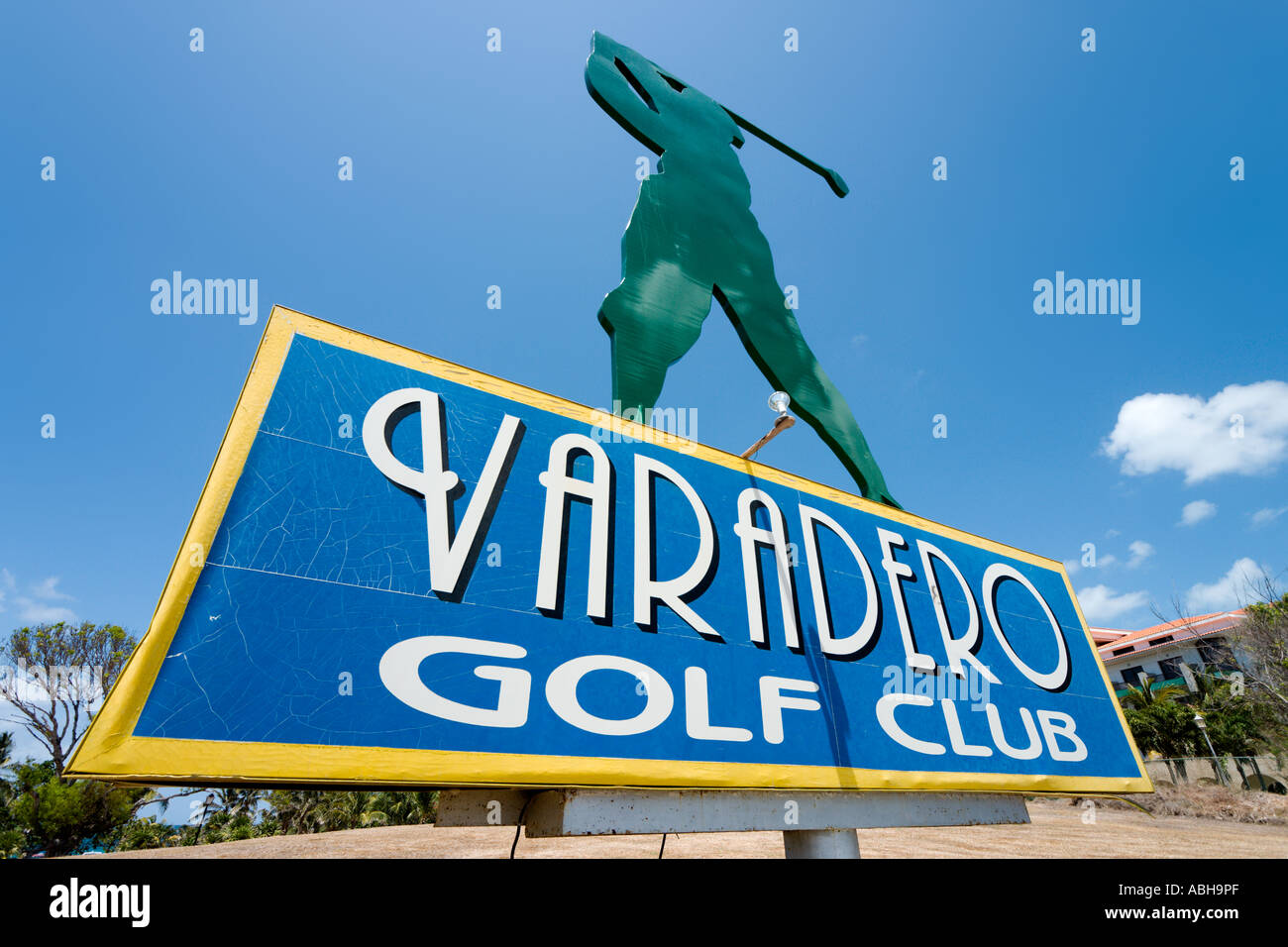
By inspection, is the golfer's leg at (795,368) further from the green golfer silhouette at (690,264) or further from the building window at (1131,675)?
the building window at (1131,675)

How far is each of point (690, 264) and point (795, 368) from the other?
1579mm

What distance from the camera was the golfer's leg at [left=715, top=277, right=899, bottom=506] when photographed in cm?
591

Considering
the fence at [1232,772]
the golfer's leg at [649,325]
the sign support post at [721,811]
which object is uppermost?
the golfer's leg at [649,325]

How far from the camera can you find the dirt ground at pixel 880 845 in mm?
11031

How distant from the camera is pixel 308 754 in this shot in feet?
6.89

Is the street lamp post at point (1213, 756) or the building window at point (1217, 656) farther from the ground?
the building window at point (1217, 656)

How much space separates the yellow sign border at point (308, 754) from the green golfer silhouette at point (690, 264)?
1.42 metres

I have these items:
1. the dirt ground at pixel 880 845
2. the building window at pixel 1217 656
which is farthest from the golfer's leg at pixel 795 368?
the building window at pixel 1217 656

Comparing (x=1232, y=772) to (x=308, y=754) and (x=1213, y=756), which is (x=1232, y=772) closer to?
(x=1213, y=756)

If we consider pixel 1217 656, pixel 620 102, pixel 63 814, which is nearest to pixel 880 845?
pixel 620 102

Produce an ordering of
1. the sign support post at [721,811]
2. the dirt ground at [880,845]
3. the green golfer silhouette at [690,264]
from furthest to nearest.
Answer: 1. the dirt ground at [880,845]
2. the green golfer silhouette at [690,264]
3. the sign support post at [721,811]

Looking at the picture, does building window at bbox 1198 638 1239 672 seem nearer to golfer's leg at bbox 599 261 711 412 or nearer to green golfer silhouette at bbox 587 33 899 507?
green golfer silhouette at bbox 587 33 899 507
